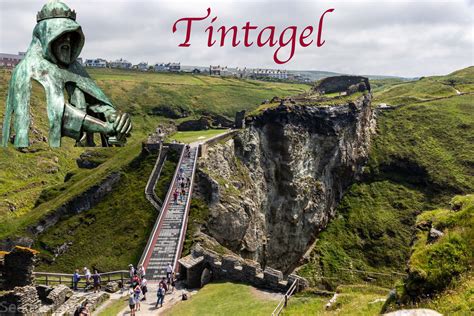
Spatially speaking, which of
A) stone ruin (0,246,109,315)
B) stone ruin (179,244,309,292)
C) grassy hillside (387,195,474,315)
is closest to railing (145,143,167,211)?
stone ruin (179,244,309,292)

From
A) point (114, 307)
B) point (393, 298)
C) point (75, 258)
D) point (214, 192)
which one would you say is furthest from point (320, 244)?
point (393, 298)

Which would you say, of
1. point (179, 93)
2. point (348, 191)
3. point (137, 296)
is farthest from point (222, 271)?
point (179, 93)

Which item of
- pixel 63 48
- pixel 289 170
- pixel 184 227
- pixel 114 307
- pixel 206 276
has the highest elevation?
pixel 63 48

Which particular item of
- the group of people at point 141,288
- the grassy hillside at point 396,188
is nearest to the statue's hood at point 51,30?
the group of people at point 141,288

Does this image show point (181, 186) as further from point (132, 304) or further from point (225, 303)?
point (225, 303)

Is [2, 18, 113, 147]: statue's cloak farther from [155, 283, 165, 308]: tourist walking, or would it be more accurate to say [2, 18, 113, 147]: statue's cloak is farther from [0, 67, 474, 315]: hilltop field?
[155, 283, 165, 308]: tourist walking

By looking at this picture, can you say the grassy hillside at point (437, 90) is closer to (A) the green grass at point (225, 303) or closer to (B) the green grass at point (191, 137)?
(B) the green grass at point (191, 137)
